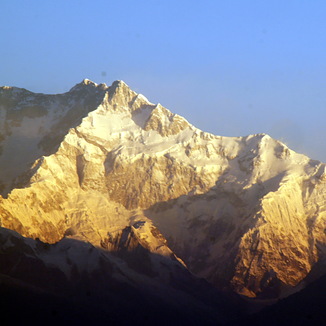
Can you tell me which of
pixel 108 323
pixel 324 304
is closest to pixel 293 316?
pixel 324 304

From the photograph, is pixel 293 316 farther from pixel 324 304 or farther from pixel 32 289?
pixel 32 289

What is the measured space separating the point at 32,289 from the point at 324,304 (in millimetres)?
59045

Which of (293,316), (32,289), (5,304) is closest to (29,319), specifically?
(5,304)

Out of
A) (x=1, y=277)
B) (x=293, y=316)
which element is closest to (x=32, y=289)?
(x=1, y=277)

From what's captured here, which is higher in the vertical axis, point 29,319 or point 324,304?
point 324,304

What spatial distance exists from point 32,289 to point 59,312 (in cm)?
1149

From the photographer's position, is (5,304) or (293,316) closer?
(5,304)

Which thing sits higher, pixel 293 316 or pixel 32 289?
pixel 293 316

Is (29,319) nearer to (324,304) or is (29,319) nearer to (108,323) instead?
(108,323)

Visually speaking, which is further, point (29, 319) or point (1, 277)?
point (1, 277)

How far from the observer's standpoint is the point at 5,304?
181625mm

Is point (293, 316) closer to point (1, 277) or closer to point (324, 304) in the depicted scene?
point (324, 304)

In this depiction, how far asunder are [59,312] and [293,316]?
47772mm

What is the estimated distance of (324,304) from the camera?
19962 cm
